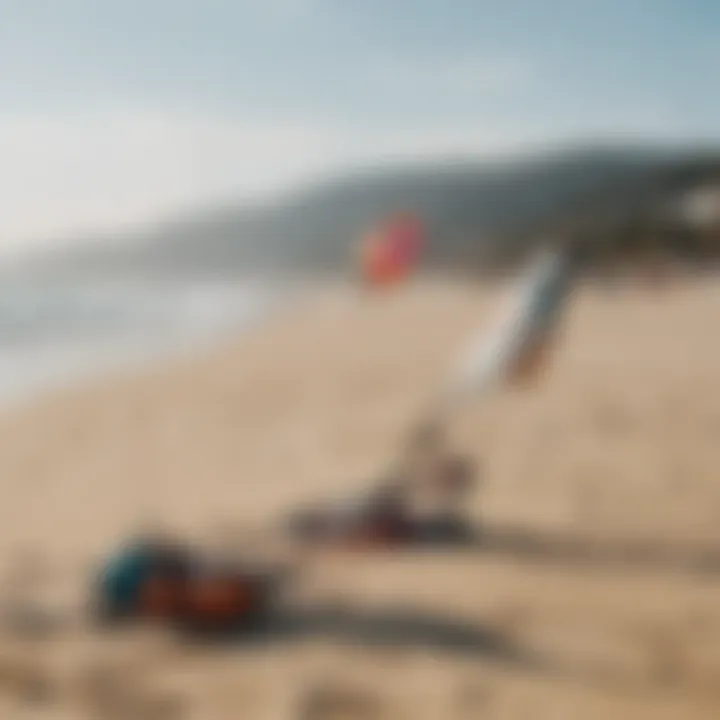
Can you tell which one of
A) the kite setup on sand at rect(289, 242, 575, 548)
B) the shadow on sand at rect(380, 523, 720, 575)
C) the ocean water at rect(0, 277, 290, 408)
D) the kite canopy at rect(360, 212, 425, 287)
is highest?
the ocean water at rect(0, 277, 290, 408)

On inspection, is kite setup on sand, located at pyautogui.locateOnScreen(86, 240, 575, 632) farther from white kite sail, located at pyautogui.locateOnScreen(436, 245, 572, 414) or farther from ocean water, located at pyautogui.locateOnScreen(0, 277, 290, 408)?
ocean water, located at pyautogui.locateOnScreen(0, 277, 290, 408)

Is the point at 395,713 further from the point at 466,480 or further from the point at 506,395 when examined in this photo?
the point at 506,395

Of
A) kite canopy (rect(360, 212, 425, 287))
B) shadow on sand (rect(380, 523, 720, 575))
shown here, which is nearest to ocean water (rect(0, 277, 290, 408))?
kite canopy (rect(360, 212, 425, 287))

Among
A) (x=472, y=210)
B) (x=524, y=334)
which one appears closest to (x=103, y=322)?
(x=472, y=210)

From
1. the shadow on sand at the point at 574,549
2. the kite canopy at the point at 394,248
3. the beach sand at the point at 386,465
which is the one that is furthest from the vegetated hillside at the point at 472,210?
the shadow on sand at the point at 574,549

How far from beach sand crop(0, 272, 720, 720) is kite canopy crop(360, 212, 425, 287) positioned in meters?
0.05

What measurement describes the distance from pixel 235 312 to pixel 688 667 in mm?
1463

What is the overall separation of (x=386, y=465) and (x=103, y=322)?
127 cm

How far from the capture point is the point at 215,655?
125 cm

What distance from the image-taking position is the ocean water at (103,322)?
7.15ft

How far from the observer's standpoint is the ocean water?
218cm

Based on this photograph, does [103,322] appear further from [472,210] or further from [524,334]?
[524,334]

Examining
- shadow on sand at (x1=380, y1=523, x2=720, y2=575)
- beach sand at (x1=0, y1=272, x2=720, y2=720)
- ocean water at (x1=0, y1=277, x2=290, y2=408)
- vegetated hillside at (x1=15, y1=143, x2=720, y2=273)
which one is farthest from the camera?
ocean water at (x1=0, y1=277, x2=290, y2=408)

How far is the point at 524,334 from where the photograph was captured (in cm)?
150
